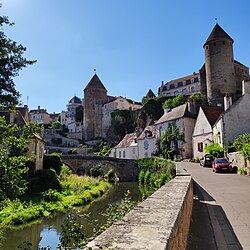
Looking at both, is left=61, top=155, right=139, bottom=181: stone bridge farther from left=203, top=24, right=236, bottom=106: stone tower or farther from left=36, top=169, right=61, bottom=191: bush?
left=203, top=24, right=236, bottom=106: stone tower

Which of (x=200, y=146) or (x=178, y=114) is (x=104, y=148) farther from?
(x=200, y=146)

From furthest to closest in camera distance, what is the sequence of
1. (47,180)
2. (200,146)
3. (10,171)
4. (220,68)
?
1. (220,68)
2. (200,146)
3. (47,180)
4. (10,171)

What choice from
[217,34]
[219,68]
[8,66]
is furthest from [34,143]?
[217,34]

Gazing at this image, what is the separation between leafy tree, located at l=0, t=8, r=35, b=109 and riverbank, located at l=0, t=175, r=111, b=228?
3.44m

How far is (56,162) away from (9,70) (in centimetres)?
2127

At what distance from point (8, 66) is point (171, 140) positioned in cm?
3097

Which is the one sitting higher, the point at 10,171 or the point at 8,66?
the point at 8,66

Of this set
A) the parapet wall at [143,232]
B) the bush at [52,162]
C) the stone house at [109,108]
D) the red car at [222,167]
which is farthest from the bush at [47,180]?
the stone house at [109,108]

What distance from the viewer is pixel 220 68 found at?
44.8 meters

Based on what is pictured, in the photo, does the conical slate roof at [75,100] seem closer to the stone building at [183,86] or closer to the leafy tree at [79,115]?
the leafy tree at [79,115]

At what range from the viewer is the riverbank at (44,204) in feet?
49.1

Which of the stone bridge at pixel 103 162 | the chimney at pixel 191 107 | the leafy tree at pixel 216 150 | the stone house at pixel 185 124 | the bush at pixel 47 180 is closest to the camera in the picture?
the bush at pixel 47 180

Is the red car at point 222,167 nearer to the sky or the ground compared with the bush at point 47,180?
nearer to the sky

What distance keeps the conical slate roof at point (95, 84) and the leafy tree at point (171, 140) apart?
37.3m
